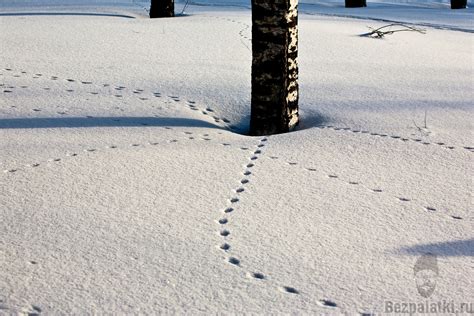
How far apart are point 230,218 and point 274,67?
1.48 m

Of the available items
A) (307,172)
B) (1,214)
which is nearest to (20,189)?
(1,214)

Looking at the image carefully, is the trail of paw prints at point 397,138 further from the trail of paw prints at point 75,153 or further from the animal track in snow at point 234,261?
the animal track in snow at point 234,261

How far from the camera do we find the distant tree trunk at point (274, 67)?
13.3 feet

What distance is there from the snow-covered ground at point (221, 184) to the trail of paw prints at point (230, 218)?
11mm

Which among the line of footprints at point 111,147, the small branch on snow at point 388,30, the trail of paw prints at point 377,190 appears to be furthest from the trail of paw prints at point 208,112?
the small branch on snow at point 388,30

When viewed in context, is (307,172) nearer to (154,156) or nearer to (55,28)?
(154,156)

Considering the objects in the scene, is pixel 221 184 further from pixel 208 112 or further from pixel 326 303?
pixel 208 112

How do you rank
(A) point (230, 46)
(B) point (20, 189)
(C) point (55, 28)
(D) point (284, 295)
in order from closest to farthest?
(D) point (284, 295)
(B) point (20, 189)
(A) point (230, 46)
(C) point (55, 28)

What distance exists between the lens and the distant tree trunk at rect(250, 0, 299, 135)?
4.06m

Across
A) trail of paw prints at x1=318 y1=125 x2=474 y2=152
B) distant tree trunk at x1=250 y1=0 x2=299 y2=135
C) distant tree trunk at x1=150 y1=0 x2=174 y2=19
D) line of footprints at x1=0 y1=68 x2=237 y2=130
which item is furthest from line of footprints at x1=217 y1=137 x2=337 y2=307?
distant tree trunk at x1=150 y1=0 x2=174 y2=19

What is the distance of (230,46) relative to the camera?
20.9ft

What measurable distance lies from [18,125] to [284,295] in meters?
2.23

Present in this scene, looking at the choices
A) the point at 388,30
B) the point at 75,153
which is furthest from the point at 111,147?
the point at 388,30

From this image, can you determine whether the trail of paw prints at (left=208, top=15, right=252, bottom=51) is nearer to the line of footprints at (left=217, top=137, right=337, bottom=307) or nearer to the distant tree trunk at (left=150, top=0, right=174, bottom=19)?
the distant tree trunk at (left=150, top=0, right=174, bottom=19)
